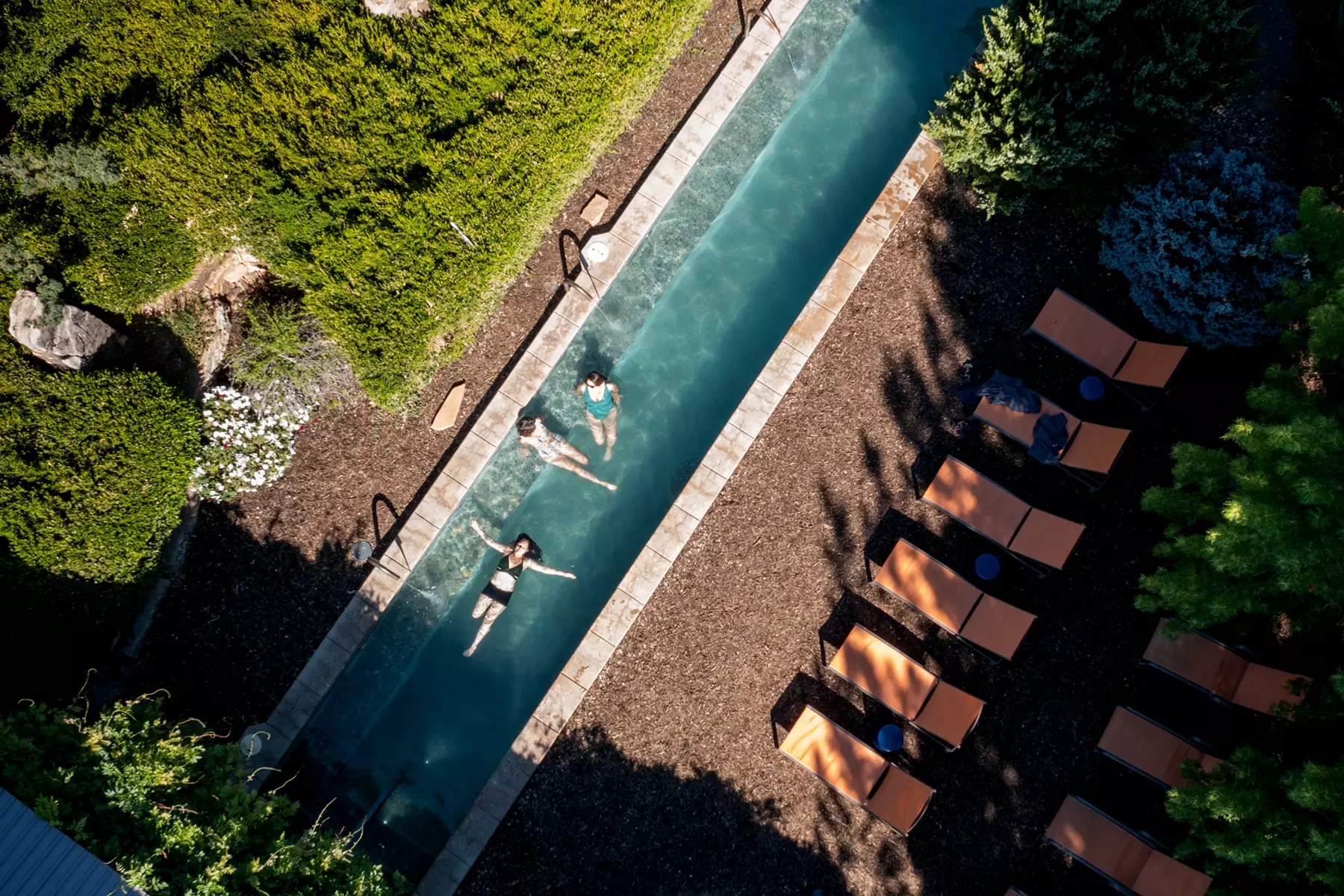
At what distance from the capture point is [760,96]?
1277cm

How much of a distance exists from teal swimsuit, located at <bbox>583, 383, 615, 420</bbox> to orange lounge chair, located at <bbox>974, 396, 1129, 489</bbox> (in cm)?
564

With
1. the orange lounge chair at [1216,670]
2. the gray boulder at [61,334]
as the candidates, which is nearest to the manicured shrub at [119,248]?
the gray boulder at [61,334]

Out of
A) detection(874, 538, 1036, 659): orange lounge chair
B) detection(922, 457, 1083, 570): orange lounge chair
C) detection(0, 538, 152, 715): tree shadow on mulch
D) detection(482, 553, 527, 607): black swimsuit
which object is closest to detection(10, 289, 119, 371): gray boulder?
detection(0, 538, 152, 715): tree shadow on mulch

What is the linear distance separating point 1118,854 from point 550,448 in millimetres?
9990

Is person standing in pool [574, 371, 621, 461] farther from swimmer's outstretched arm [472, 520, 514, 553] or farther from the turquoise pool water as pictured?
swimmer's outstretched arm [472, 520, 514, 553]

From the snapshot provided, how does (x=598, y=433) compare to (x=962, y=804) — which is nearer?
(x=962, y=804)

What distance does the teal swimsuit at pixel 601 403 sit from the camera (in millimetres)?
11938

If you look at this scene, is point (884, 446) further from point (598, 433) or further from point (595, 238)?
point (595, 238)

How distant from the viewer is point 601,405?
1206 centimetres

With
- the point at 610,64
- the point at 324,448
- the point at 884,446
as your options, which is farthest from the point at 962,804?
the point at 610,64

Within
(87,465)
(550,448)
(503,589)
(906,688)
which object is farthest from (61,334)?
(906,688)

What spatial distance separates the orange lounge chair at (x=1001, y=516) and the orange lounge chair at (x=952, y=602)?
81cm

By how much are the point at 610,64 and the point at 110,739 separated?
11.0 metres

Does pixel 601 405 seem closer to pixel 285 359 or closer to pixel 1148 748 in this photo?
pixel 285 359
